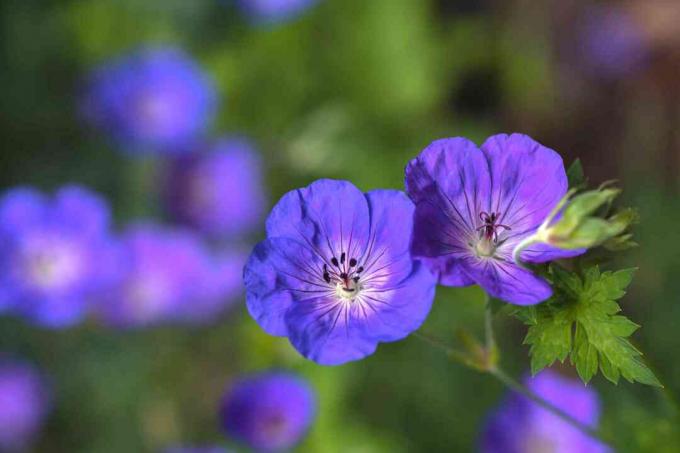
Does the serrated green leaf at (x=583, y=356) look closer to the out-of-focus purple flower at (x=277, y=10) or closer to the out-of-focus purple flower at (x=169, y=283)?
the out-of-focus purple flower at (x=169, y=283)

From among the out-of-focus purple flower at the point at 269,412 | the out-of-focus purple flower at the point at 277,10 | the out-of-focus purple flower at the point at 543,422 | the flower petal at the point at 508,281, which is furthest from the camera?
the out-of-focus purple flower at the point at 277,10

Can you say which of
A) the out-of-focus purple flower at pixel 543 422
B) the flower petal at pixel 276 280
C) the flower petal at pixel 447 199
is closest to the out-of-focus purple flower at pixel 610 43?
the out-of-focus purple flower at pixel 543 422

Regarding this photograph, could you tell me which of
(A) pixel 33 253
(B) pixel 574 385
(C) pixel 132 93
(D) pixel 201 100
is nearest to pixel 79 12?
(C) pixel 132 93

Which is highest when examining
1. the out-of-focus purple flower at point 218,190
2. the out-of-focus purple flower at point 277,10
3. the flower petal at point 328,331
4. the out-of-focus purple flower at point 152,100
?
the out-of-focus purple flower at point 277,10

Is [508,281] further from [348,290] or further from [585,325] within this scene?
[348,290]

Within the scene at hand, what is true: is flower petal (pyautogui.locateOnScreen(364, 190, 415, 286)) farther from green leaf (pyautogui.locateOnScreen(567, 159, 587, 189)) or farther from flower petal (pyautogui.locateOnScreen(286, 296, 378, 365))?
green leaf (pyautogui.locateOnScreen(567, 159, 587, 189))

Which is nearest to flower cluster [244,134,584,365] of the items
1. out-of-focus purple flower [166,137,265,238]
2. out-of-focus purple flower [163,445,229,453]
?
out-of-focus purple flower [163,445,229,453]
